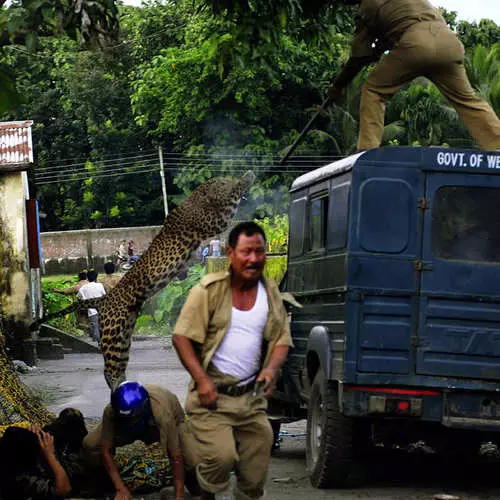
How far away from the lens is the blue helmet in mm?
6965

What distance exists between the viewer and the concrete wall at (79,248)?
130 feet

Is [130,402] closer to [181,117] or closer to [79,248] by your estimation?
[181,117]

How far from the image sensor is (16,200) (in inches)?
808

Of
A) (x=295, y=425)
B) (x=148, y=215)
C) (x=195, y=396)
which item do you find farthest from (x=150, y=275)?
(x=148, y=215)

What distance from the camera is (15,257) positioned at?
2055cm

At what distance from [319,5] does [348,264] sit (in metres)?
3.57

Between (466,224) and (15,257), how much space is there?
13.5 m

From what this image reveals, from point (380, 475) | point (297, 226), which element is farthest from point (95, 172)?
point (380, 475)

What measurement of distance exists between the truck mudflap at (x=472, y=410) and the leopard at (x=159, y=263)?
4.93m

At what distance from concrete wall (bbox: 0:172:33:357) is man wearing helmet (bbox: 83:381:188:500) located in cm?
1332

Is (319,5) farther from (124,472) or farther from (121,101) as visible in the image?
(121,101)

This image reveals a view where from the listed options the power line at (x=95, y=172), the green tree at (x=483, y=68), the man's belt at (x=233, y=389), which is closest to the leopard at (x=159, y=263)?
the man's belt at (x=233, y=389)

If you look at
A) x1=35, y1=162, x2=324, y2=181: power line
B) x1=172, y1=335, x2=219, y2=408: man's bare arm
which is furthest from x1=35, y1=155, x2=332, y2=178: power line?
x1=172, y1=335, x2=219, y2=408: man's bare arm

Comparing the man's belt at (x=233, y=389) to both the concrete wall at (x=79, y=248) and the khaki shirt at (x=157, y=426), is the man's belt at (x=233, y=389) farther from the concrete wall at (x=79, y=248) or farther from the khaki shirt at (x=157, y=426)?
the concrete wall at (x=79, y=248)
